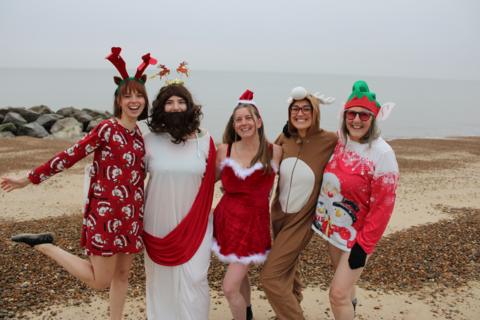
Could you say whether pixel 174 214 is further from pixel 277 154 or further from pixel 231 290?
pixel 277 154

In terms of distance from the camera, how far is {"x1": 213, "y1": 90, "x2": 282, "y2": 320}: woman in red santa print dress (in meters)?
3.19

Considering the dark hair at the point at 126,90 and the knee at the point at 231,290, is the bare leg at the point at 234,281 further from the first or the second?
the dark hair at the point at 126,90

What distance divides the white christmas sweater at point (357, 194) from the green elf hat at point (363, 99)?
9.6 inches

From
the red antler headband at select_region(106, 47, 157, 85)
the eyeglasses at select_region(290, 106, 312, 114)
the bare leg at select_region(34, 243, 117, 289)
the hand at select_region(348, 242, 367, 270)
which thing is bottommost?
the bare leg at select_region(34, 243, 117, 289)

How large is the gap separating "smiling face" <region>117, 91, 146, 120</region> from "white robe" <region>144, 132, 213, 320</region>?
11.5 inches

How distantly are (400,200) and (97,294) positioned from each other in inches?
266

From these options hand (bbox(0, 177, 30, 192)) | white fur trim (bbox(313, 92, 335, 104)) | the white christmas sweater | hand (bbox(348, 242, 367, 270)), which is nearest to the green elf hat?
the white christmas sweater

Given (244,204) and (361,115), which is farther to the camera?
(244,204)

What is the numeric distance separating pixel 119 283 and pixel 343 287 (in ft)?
5.82

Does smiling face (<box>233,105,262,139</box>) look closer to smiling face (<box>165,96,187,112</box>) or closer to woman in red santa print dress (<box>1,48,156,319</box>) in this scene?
smiling face (<box>165,96,187,112</box>)

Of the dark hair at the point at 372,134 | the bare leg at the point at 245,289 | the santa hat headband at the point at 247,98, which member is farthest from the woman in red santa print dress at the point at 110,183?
the dark hair at the point at 372,134

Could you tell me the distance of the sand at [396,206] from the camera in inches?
157

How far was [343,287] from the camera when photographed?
2967 mm

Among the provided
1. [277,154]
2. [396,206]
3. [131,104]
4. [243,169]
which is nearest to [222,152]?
[243,169]
